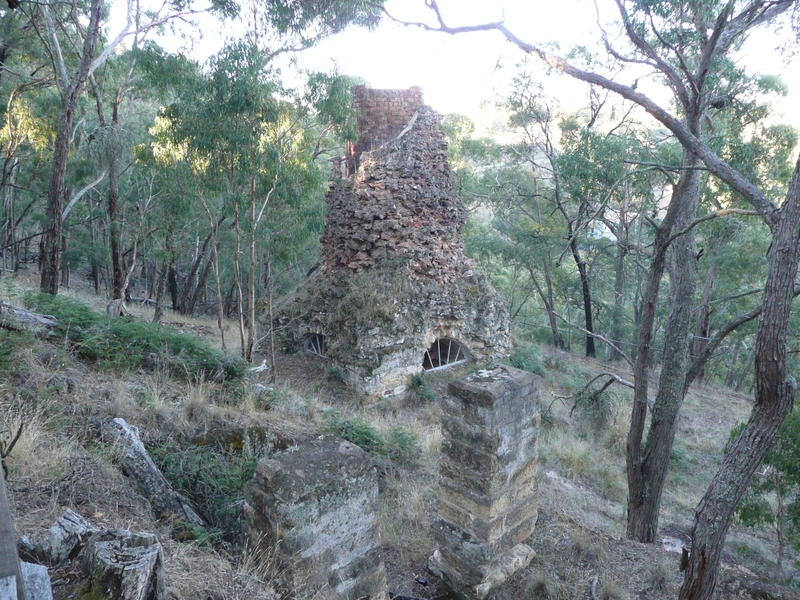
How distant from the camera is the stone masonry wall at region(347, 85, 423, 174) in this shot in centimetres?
1262

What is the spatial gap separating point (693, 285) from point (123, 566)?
6.26 metres

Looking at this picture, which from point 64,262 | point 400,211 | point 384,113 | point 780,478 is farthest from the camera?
point 64,262

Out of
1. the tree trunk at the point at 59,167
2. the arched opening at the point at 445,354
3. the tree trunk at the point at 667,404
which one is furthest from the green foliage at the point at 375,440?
the tree trunk at the point at 59,167

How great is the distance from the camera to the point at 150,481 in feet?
12.9

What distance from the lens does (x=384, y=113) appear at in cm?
1270

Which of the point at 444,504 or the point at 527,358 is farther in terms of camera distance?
the point at 527,358

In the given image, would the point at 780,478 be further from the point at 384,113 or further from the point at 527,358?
the point at 384,113

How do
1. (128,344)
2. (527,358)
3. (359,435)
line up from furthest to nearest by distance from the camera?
(527,358) → (359,435) → (128,344)

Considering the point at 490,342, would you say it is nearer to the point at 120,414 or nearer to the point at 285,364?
the point at 285,364

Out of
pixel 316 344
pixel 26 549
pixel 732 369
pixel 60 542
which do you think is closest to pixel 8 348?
pixel 26 549

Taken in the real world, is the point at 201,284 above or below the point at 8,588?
below

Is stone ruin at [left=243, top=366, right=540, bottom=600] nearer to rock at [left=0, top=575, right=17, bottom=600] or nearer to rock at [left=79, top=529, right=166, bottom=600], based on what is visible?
rock at [left=79, top=529, right=166, bottom=600]

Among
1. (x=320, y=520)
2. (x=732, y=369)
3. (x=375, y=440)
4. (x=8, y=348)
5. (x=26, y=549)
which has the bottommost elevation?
(x=732, y=369)

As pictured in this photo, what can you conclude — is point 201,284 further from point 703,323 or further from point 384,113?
point 703,323
